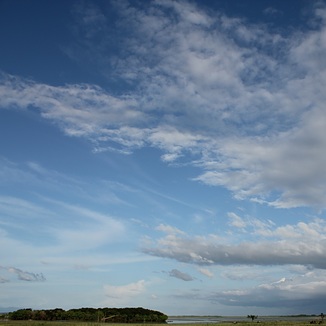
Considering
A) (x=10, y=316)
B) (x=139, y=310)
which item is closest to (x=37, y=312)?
(x=10, y=316)

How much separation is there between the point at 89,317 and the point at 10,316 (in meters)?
21.1

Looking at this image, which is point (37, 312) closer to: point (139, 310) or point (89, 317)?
point (89, 317)

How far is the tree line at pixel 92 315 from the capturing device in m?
109

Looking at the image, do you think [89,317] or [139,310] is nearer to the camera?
[89,317]

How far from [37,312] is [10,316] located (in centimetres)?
693

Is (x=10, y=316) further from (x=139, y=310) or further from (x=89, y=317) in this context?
(x=139, y=310)

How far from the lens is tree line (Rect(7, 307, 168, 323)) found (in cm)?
10906

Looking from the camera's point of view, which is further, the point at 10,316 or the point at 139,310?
the point at 139,310

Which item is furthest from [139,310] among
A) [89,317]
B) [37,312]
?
[37,312]

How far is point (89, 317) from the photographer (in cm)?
11450

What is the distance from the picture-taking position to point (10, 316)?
109 m

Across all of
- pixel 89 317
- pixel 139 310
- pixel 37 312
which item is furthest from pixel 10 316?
pixel 139 310

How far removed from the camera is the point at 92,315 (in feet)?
377

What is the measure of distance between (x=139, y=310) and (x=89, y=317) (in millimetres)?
19380
